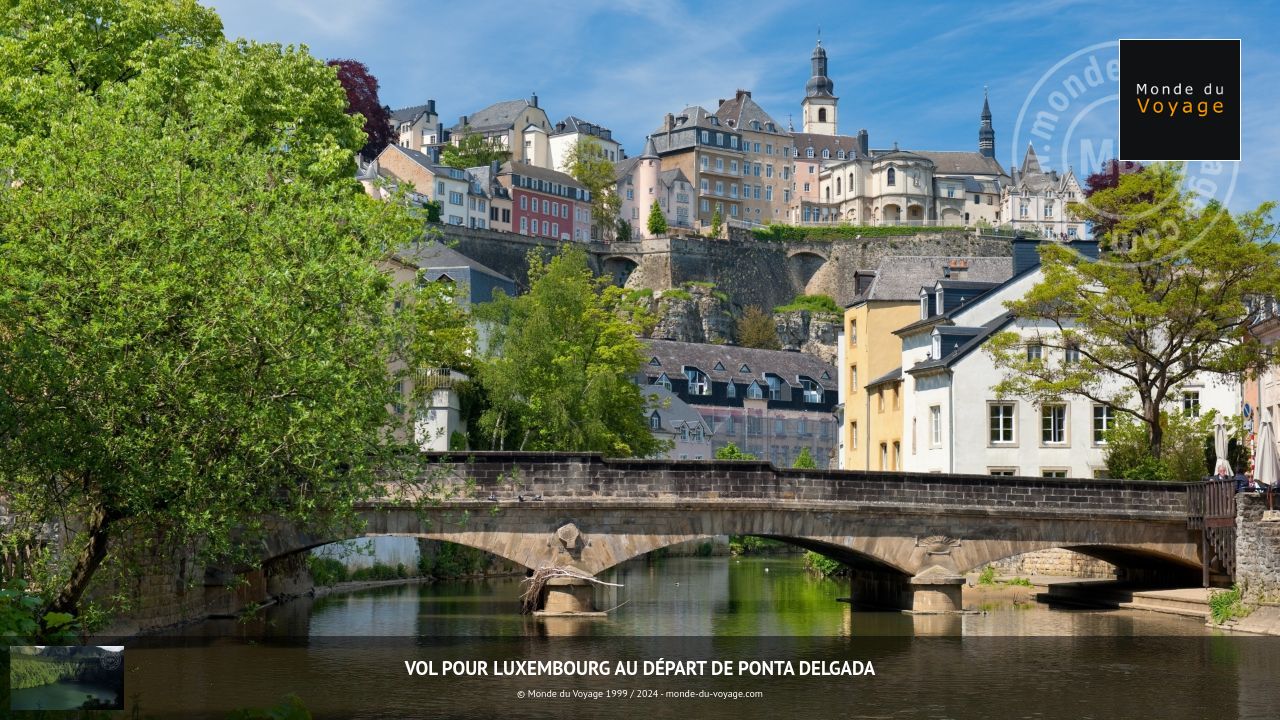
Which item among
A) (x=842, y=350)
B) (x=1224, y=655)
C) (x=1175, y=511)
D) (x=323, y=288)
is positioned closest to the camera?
(x=323, y=288)

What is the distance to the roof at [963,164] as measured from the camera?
16500 centimetres

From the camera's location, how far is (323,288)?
816 inches

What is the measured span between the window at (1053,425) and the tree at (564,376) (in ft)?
44.7

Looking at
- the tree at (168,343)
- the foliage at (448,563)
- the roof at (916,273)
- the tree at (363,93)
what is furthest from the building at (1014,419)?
the tree at (363,93)

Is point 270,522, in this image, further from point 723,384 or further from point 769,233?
point 769,233

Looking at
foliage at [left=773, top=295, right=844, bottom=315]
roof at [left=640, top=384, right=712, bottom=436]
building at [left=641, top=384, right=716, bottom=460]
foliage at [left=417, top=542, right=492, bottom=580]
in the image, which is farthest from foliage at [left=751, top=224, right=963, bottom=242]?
foliage at [left=417, top=542, right=492, bottom=580]

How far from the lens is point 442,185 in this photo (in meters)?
124

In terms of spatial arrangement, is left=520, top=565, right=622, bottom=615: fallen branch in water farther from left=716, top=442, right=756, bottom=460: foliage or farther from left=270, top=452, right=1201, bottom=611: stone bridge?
left=716, top=442, right=756, bottom=460: foliage

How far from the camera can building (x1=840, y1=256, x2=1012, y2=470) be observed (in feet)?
180

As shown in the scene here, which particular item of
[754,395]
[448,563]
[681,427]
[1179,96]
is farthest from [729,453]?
[1179,96]

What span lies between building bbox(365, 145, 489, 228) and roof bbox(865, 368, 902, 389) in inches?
2571

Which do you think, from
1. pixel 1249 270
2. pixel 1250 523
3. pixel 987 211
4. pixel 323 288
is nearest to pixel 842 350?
pixel 1249 270

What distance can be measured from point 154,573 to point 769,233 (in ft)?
361

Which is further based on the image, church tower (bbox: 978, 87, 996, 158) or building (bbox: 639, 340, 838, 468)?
church tower (bbox: 978, 87, 996, 158)
